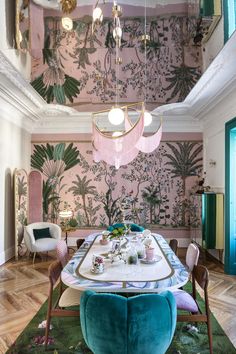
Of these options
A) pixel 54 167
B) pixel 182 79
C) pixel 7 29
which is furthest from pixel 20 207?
pixel 182 79

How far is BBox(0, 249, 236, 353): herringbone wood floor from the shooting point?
113 inches

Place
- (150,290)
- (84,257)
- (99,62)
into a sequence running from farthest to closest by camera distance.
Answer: (99,62), (84,257), (150,290)

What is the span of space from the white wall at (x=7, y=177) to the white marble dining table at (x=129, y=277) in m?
3.05

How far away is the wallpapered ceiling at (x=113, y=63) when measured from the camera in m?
6.13

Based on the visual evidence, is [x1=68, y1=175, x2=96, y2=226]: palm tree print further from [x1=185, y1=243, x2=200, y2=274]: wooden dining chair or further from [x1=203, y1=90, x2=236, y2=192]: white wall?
[x1=185, y1=243, x2=200, y2=274]: wooden dining chair

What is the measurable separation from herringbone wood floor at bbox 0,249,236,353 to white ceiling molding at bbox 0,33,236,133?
9.99 feet

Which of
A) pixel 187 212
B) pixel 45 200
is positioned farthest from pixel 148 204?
→ pixel 45 200

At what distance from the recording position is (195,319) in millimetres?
2242

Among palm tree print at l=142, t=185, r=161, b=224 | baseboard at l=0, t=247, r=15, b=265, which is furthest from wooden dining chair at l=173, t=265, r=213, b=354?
palm tree print at l=142, t=185, r=161, b=224

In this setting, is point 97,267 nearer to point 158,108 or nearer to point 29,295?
point 29,295

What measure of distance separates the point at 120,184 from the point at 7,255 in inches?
115

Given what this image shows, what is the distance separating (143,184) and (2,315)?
424 centimetres

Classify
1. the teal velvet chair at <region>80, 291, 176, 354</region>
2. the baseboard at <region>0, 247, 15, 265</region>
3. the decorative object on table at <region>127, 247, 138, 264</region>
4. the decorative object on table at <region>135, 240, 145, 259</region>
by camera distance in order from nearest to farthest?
1. the teal velvet chair at <region>80, 291, 176, 354</region>
2. the decorative object on table at <region>127, 247, 138, 264</region>
3. the decorative object on table at <region>135, 240, 145, 259</region>
4. the baseboard at <region>0, 247, 15, 265</region>

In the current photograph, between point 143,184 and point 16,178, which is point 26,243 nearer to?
point 16,178
